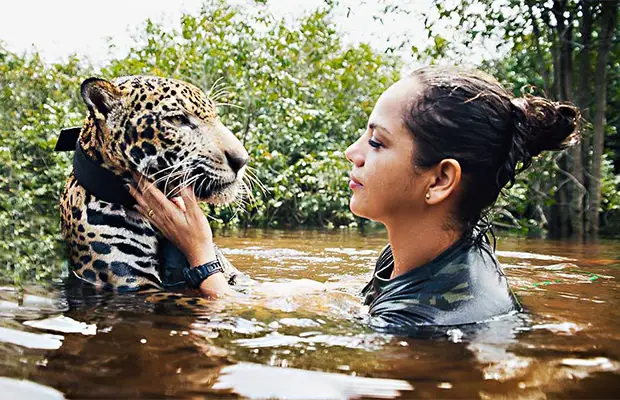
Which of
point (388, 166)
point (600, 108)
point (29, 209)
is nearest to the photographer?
point (388, 166)

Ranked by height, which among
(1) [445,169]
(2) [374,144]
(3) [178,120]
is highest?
(3) [178,120]

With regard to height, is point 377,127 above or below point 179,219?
above

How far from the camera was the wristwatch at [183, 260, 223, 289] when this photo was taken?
305 cm

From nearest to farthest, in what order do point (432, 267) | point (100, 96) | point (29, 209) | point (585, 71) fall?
point (432, 267)
point (100, 96)
point (29, 209)
point (585, 71)

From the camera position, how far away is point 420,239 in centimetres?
273

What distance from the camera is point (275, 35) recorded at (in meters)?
13.7

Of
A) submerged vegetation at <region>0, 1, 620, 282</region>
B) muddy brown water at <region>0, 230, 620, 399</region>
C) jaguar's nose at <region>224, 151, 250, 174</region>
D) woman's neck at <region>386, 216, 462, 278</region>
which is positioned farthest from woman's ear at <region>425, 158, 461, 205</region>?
submerged vegetation at <region>0, 1, 620, 282</region>

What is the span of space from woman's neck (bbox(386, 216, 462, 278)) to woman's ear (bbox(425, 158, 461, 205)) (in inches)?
4.6

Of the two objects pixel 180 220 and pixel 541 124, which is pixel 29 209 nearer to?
pixel 180 220

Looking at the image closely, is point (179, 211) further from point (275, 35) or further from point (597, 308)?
point (275, 35)

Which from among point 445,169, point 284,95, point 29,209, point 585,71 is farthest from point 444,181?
point 284,95

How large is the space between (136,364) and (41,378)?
0.82 ft

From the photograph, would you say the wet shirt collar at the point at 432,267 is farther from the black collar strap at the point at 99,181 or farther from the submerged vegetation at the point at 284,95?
the submerged vegetation at the point at 284,95

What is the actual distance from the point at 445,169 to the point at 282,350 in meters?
1.13
